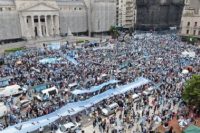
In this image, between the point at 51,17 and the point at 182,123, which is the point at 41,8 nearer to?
the point at 51,17

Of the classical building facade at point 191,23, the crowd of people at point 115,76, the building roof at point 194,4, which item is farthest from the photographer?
the building roof at point 194,4

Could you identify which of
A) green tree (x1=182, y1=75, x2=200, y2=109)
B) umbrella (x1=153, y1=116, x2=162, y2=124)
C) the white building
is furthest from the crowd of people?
the white building

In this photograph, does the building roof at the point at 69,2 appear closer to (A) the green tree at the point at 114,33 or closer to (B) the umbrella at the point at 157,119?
(A) the green tree at the point at 114,33

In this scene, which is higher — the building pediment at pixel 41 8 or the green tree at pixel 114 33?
the building pediment at pixel 41 8

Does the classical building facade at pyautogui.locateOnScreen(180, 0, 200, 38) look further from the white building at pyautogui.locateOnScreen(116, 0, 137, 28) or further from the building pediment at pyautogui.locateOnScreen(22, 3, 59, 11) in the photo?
the white building at pyautogui.locateOnScreen(116, 0, 137, 28)

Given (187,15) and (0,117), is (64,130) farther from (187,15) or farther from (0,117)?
(187,15)

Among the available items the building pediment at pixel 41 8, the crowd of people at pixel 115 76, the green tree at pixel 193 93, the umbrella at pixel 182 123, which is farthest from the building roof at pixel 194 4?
the umbrella at pixel 182 123
